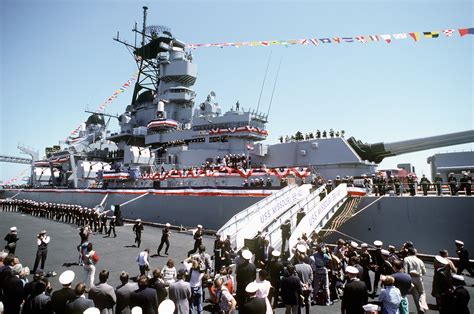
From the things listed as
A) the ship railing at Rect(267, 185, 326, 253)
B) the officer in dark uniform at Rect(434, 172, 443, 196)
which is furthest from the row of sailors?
the officer in dark uniform at Rect(434, 172, 443, 196)

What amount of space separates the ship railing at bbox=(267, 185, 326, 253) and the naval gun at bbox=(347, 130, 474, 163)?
3763 mm

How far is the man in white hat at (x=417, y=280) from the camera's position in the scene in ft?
18.5

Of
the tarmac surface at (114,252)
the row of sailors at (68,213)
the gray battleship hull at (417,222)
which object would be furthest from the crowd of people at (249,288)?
the row of sailors at (68,213)

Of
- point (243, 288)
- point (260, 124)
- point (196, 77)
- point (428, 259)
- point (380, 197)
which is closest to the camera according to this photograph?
point (243, 288)

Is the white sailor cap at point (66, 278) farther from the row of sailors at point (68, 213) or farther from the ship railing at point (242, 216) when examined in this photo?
the row of sailors at point (68, 213)

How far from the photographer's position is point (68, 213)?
21.8 m

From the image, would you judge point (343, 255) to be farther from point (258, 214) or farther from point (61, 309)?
point (61, 309)

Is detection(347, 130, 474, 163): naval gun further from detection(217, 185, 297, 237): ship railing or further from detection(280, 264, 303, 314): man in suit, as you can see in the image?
detection(280, 264, 303, 314): man in suit

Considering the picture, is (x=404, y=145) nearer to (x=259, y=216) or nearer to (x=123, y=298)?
(x=259, y=216)

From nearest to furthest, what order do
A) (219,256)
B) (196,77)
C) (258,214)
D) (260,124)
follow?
(219,256)
(258,214)
(260,124)
(196,77)

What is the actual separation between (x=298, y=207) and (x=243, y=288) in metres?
7.02

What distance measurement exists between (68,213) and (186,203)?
32.9 feet

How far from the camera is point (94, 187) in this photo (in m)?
28.9

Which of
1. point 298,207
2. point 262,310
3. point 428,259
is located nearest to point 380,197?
point 428,259
